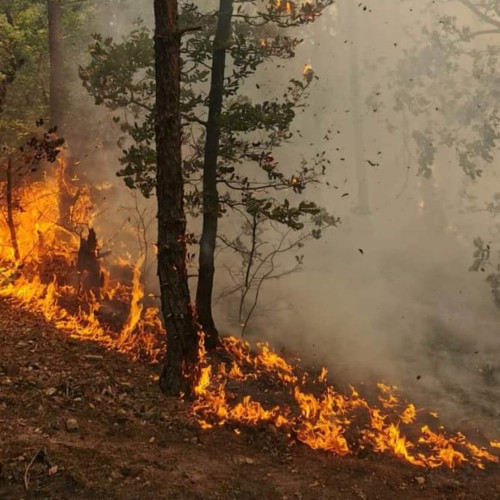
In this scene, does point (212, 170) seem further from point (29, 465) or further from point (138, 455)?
point (29, 465)

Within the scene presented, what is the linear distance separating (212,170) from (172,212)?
112 inches

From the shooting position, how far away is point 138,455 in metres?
6.18

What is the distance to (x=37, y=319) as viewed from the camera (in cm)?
962

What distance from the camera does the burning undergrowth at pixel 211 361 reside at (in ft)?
25.8

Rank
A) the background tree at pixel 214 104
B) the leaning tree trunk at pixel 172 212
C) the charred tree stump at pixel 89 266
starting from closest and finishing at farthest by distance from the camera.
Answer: the leaning tree trunk at pixel 172 212 → the background tree at pixel 214 104 → the charred tree stump at pixel 89 266

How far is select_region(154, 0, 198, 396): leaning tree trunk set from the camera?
7.14 metres

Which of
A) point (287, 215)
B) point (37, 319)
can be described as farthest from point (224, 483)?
point (37, 319)

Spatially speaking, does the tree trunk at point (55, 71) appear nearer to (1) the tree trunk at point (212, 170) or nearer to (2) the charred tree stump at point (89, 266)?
(2) the charred tree stump at point (89, 266)

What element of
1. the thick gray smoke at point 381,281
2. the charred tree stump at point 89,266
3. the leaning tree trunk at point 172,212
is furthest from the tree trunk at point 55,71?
the leaning tree trunk at point 172,212

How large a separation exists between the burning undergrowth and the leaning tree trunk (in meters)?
0.53

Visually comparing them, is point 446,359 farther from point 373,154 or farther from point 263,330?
point 373,154

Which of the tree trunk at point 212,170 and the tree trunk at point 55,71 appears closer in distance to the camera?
the tree trunk at point 212,170

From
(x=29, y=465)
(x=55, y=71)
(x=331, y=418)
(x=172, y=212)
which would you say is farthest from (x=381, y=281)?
(x=29, y=465)

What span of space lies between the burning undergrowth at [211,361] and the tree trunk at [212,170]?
0.98 m
